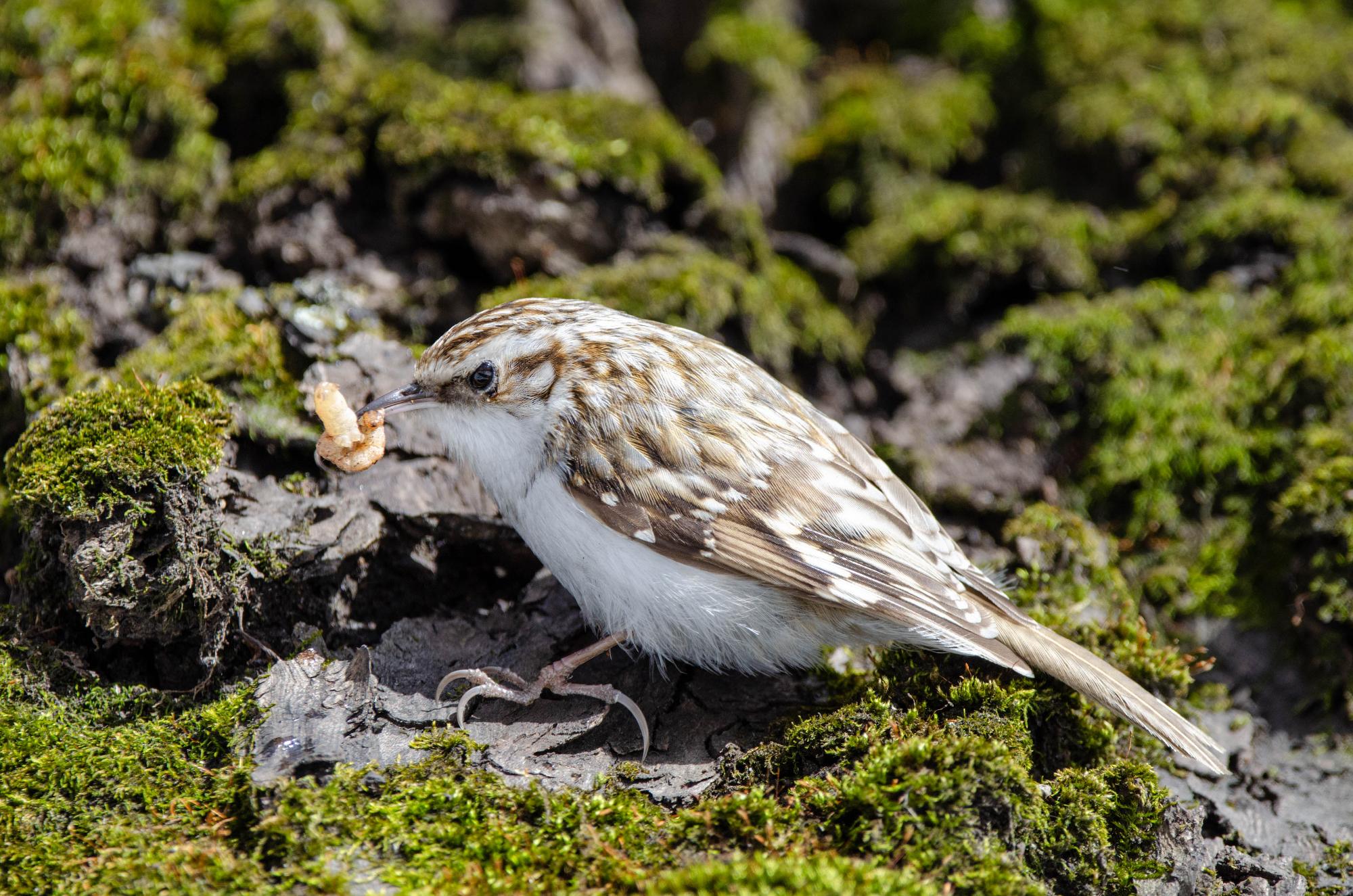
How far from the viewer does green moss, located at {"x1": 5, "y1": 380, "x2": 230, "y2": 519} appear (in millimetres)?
3314

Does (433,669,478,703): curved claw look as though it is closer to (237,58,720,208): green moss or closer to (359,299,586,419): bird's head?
(359,299,586,419): bird's head

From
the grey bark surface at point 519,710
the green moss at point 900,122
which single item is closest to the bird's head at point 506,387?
the grey bark surface at point 519,710

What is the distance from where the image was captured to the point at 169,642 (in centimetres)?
344

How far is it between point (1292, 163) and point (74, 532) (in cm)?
636

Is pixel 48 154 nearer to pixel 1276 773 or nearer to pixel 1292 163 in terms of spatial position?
pixel 1276 773

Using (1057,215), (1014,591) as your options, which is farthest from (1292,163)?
(1014,591)

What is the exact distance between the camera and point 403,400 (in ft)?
11.7

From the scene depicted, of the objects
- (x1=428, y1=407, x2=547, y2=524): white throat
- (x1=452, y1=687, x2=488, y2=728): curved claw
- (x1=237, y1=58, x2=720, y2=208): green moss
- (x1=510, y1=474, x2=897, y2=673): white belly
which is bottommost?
(x1=452, y1=687, x2=488, y2=728): curved claw

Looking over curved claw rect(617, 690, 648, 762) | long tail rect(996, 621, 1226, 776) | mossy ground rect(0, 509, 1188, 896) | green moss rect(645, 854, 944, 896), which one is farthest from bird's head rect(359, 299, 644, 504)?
long tail rect(996, 621, 1226, 776)

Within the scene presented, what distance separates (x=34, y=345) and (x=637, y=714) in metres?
3.12

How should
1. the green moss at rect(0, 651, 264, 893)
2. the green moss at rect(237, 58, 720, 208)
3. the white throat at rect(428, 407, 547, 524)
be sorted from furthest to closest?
1. the green moss at rect(237, 58, 720, 208)
2. the white throat at rect(428, 407, 547, 524)
3. the green moss at rect(0, 651, 264, 893)

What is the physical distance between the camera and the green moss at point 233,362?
12.8 feet

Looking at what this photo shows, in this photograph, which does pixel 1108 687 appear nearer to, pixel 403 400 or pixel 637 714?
pixel 637 714

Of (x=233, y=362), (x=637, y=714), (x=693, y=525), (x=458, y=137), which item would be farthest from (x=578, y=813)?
(x=458, y=137)
